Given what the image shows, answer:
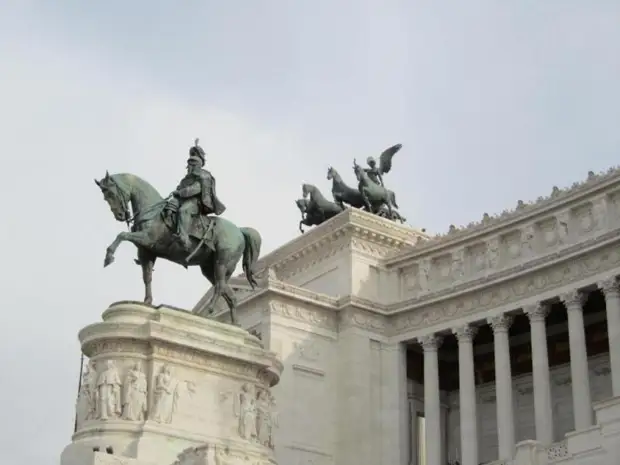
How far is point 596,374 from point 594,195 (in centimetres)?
771

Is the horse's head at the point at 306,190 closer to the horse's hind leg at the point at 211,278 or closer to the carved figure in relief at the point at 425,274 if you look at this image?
the carved figure in relief at the point at 425,274

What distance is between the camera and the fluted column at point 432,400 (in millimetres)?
45312

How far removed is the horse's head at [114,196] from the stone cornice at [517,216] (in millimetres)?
20649

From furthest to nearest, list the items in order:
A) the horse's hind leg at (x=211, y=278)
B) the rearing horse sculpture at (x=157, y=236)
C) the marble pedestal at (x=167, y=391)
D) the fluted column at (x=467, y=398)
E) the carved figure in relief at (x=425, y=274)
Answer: the carved figure in relief at (x=425, y=274)
the fluted column at (x=467, y=398)
the horse's hind leg at (x=211, y=278)
the rearing horse sculpture at (x=157, y=236)
the marble pedestal at (x=167, y=391)

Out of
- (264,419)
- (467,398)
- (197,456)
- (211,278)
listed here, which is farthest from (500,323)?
(197,456)

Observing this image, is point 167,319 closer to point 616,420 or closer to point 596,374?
point 616,420

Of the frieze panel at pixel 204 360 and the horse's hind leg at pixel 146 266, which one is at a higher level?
the horse's hind leg at pixel 146 266

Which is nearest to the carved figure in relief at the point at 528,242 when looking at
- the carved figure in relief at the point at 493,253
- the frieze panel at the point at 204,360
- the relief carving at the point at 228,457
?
the carved figure in relief at the point at 493,253

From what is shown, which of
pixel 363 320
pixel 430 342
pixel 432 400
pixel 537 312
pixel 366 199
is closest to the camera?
pixel 537 312

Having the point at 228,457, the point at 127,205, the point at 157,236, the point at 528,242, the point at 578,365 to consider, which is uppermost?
the point at 528,242

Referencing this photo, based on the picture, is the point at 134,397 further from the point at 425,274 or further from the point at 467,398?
the point at 425,274

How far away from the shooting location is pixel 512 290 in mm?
44688

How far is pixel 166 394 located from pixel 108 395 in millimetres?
1232

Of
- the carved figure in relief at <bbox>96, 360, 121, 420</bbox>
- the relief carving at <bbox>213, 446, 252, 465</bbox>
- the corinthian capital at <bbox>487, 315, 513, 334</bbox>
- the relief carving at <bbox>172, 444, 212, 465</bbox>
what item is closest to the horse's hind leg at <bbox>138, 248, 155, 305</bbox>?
the carved figure in relief at <bbox>96, 360, 121, 420</bbox>
